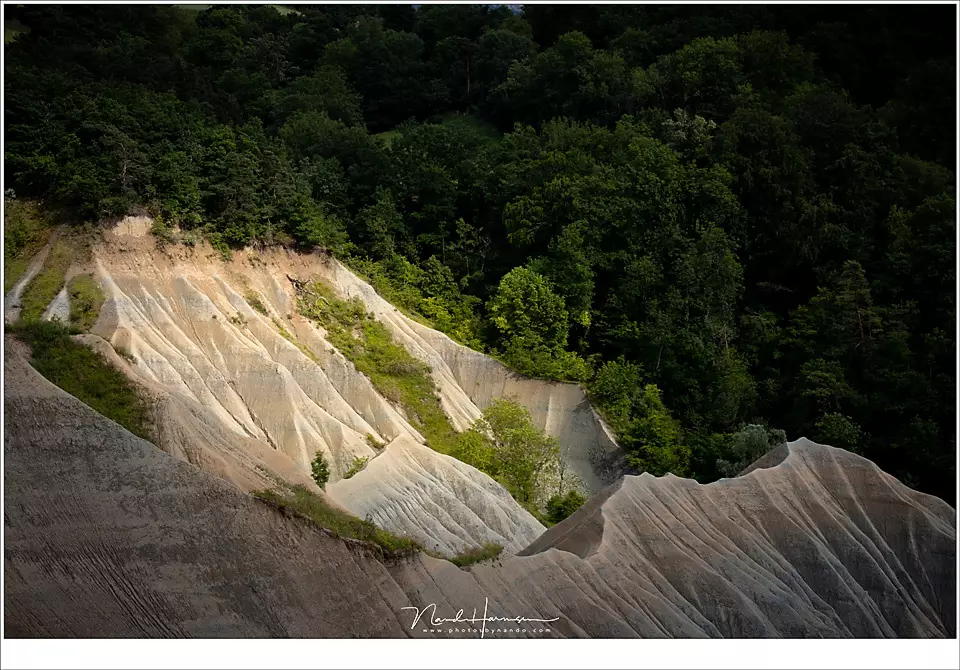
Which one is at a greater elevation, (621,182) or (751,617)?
(621,182)

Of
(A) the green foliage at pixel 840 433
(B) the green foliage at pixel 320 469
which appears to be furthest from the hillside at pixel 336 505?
(A) the green foliage at pixel 840 433

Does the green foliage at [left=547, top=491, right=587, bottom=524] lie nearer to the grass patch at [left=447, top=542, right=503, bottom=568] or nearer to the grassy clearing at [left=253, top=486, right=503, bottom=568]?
the grass patch at [left=447, top=542, right=503, bottom=568]

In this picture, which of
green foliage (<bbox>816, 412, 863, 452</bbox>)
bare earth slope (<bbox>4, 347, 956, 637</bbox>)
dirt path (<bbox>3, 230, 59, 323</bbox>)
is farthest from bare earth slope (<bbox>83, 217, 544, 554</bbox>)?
green foliage (<bbox>816, 412, 863, 452</bbox>)

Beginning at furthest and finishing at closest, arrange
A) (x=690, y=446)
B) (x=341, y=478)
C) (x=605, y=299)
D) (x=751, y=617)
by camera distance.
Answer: (x=605, y=299)
(x=690, y=446)
(x=341, y=478)
(x=751, y=617)

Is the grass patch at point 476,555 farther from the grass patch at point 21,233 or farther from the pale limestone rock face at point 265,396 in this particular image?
the grass patch at point 21,233

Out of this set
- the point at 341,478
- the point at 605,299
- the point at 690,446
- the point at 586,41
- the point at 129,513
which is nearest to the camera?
the point at 129,513

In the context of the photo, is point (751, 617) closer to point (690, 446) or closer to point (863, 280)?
point (690, 446)

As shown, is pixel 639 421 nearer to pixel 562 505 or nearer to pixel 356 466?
pixel 562 505

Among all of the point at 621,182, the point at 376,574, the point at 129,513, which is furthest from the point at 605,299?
the point at 129,513
